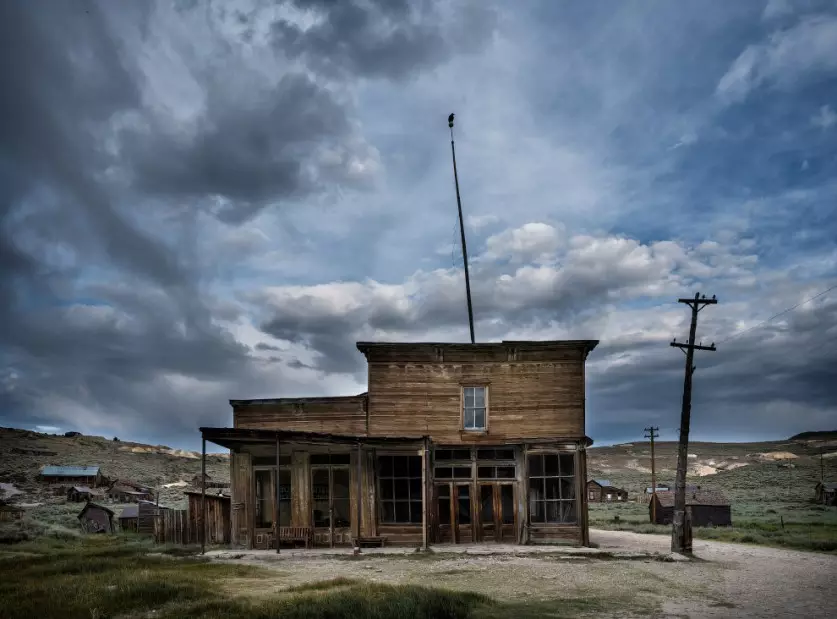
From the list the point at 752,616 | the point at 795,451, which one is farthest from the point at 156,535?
the point at 795,451

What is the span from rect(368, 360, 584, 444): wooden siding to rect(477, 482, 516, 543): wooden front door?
1667mm

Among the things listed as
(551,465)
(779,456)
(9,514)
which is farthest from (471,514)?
(779,456)

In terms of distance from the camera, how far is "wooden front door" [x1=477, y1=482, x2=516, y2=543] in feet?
78.0

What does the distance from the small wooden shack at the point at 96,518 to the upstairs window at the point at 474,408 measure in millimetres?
20239

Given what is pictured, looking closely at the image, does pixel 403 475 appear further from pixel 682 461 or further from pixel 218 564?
pixel 682 461

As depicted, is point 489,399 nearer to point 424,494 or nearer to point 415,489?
point 415,489

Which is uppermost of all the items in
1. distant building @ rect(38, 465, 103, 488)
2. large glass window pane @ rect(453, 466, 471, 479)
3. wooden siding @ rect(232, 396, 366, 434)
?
wooden siding @ rect(232, 396, 366, 434)

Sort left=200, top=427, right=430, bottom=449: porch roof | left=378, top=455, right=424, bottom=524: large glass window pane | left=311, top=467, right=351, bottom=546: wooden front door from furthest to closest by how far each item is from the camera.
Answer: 1. left=378, top=455, right=424, bottom=524: large glass window pane
2. left=311, top=467, right=351, bottom=546: wooden front door
3. left=200, top=427, right=430, bottom=449: porch roof

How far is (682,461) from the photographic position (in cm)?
2267

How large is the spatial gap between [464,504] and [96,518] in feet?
66.6

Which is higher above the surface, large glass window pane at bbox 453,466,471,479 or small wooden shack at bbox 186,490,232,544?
large glass window pane at bbox 453,466,471,479

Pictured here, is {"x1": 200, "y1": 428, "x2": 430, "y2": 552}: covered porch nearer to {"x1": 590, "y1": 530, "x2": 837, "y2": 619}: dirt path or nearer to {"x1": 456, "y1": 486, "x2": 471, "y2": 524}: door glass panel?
{"x1": 456, "y1": 486, "x2": 471, "y2": 524}: door glass panel

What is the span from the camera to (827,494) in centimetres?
5462

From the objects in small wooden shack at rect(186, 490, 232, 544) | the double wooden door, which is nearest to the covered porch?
small wooden shack at rect(186, 490, 232, 544)
